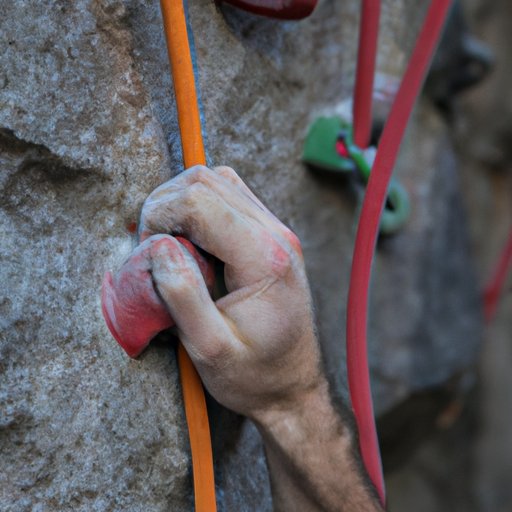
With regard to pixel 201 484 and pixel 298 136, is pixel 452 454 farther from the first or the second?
pixel 201 484

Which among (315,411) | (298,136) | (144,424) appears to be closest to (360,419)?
(315,411)

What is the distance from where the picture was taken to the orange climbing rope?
1.60 ft

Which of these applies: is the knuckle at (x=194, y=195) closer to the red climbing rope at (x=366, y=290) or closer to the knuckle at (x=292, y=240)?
the knuckle at (x=292, y=240)

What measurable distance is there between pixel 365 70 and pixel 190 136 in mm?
262

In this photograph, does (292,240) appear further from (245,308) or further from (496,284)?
(496,284)

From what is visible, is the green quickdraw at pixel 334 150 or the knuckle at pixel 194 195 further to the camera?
the green quickdraw at pixel 334 150

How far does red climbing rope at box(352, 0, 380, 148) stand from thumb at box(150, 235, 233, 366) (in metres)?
A: 0.32

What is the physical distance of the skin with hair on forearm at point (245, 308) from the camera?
1.48 ft

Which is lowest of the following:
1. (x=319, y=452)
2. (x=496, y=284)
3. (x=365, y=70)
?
(x=496, y=284)

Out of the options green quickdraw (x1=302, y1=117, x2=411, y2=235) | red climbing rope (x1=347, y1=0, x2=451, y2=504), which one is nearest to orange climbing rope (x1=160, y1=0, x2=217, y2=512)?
red climbing rope (x1=347, y1=0, x2=451, y2=504)

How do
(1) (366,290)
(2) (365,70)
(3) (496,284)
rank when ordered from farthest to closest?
(3) (496,284)
(2) (365,70)
(1) (366,290)

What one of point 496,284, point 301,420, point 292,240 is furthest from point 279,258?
point 496,284

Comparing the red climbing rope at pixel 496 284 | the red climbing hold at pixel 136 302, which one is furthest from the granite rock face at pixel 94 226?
the red climbing rope at pixel 496 284

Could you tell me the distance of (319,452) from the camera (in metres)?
0.51
